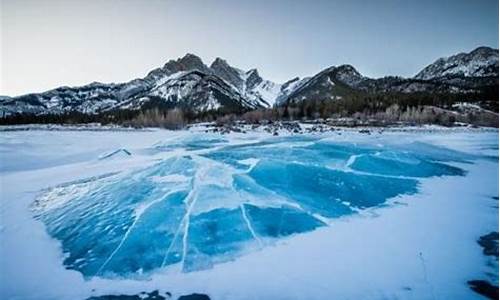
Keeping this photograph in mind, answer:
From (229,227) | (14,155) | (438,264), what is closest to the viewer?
(438,264)

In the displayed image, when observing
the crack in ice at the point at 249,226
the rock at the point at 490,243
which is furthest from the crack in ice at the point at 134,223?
the rock at the point at 490,243

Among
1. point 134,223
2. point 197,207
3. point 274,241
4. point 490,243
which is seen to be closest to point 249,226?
point 274,241

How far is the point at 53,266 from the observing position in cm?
618

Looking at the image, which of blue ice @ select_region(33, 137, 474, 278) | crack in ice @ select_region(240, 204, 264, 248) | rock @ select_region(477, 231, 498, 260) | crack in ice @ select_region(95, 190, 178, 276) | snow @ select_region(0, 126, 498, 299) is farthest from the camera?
crack in ice @ select_region(240, 204, 264, 248)

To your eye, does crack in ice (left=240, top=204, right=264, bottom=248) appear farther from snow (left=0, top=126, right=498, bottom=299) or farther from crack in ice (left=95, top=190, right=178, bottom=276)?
crack in ice (left=95, top=190, right=178, bottom=276)

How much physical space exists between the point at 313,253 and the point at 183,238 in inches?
107

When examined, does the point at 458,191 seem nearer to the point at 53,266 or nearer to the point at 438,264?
the point at 438,264

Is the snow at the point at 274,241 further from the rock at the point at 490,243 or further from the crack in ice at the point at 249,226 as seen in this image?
the rock at the point at 490,243

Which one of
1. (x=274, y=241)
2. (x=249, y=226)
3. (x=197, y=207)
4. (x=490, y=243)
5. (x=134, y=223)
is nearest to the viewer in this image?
(x=490, y=243)

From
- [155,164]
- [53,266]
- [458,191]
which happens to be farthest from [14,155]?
[458,191]

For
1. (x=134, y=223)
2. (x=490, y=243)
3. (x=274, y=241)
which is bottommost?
(x=490, y=243)

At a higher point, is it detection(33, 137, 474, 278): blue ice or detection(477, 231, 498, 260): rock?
detection(33, 137, 474, 278): blue ice

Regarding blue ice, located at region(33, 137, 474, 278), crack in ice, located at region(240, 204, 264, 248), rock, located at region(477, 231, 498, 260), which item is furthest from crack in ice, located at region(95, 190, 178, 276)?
rock, located at region(477, 231, 498, 260)

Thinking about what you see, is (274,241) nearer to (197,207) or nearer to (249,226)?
(249,226)
